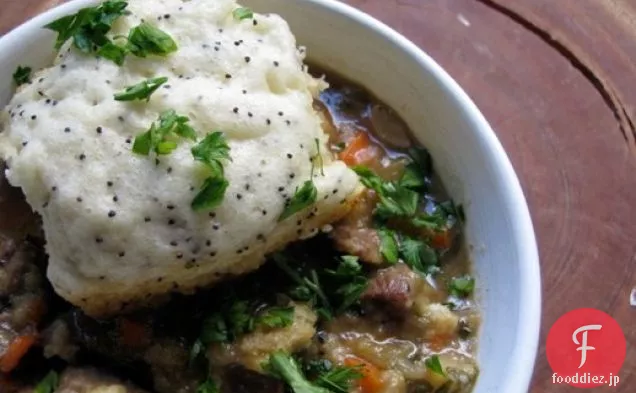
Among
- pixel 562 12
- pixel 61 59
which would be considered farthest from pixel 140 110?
pixel 562 12

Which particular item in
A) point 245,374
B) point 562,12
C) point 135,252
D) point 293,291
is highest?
point 562,12

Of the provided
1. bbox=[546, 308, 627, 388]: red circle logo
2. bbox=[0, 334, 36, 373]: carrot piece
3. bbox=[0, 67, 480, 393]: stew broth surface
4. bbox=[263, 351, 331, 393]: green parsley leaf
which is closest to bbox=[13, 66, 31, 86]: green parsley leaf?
bbox=[0, 67, 480, 393]: stew broth surface

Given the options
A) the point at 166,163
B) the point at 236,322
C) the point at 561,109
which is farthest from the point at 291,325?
the point at 561,109

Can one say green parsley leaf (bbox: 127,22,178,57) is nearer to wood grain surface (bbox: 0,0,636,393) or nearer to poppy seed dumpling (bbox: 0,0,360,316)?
poppy seed dumpling (bbox: 0,0,360,316)

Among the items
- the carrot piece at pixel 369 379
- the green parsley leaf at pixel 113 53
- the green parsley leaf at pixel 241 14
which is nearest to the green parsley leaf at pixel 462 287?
the carrot piece at pixel 369 379

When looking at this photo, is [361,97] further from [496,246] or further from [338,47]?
[496,246]

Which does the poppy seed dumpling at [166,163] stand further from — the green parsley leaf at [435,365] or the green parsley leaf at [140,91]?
the green parsley leaf at [435,365]

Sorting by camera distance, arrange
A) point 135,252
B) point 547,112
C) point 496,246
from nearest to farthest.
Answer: point 135,252 → point 496,246 → point 547,112

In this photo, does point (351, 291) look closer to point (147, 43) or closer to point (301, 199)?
point (301, 199)
